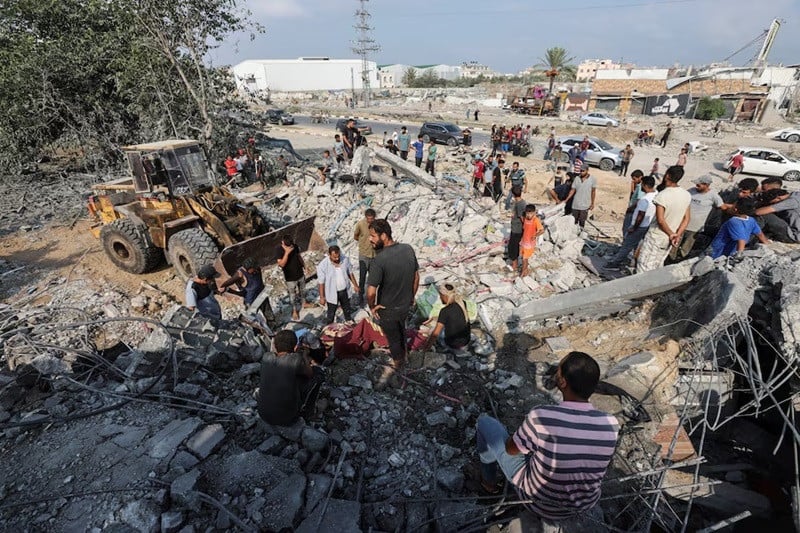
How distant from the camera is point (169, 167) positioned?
664 centimetres

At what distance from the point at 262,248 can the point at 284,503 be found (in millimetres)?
4656

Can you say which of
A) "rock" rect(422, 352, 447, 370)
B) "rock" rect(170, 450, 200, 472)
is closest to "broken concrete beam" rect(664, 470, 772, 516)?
"rock" rect(422, 352, 447, 370)

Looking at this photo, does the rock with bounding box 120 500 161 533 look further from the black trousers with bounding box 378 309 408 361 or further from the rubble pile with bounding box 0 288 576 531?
the black trousers with bounding box 378 309 408 361

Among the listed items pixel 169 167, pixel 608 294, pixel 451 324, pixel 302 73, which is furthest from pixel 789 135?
pixel 302 73

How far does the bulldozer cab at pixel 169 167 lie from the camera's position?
21.3 feet

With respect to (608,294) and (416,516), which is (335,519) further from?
(608,294)

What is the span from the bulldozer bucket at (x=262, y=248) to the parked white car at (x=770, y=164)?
16.2m

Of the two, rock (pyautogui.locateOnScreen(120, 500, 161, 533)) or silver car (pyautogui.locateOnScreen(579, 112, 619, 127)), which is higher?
silver car (pyautogui.locateOnScreen(579, 112, 619, 127))

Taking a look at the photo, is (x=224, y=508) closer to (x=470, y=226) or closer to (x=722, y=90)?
(x=470, y=226)

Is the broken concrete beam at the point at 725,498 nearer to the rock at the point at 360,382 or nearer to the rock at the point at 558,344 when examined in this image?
the rock at the point at 558,344

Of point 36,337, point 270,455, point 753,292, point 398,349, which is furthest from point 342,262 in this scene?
point 753,292

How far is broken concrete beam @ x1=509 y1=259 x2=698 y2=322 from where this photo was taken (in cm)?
432

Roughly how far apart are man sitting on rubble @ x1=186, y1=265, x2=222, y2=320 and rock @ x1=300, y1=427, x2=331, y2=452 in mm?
2237

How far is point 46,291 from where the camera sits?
6430mm
